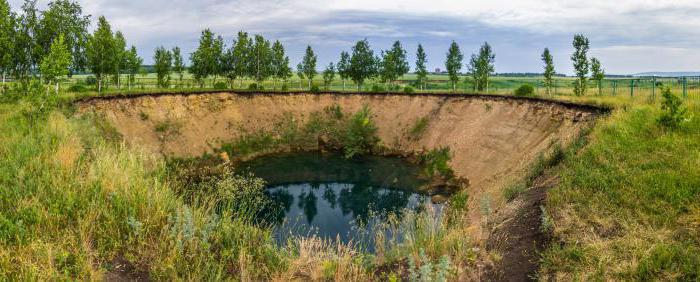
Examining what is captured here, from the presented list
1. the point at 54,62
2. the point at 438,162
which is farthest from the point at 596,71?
the point at 54,62

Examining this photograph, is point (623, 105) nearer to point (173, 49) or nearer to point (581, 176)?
point (581, 176)

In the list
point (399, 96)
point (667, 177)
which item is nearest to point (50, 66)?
point (667, 177)

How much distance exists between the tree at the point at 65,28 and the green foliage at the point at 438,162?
35368mm

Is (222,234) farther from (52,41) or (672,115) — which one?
(52,41)

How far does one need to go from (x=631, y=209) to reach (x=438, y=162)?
28.7 metres

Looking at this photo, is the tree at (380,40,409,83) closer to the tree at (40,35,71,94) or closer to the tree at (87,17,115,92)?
the tree at (87,17,115,92)

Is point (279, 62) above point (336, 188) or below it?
above

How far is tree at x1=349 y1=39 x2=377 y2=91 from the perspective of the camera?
64.4 metres

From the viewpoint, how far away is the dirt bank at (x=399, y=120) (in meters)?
32.4

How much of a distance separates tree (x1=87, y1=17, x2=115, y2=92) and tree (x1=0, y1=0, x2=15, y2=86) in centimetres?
794

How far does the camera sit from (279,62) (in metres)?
63.7

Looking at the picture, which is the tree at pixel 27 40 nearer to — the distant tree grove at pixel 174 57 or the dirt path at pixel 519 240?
the distant tree grove at pixel 174 57

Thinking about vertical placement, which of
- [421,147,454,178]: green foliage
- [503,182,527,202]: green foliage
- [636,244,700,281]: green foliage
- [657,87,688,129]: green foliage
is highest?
[657,87,688,129]: green foliage

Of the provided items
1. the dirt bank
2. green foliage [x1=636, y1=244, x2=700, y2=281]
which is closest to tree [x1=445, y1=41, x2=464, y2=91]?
→ the dirt bank
